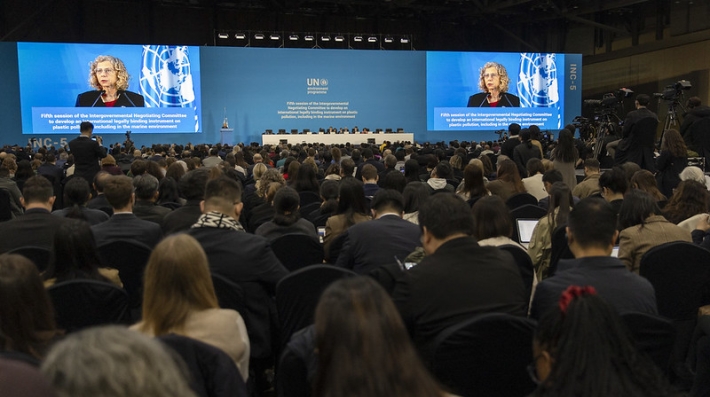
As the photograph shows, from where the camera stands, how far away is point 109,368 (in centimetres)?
87

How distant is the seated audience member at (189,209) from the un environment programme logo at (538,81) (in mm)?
18056

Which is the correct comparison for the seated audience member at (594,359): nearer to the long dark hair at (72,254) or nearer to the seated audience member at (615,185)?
the long dark hair at (72,254)

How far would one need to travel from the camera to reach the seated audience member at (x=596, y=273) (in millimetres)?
2350

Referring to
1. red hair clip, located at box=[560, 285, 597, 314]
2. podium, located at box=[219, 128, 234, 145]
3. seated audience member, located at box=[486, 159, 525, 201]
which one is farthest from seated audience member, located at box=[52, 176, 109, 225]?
podium, located at box=[219, 128, 234, 145]

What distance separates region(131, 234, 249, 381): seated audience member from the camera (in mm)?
1971

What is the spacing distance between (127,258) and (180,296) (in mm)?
1748

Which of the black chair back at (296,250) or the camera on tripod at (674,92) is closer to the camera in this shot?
the black chair back at (296,250)

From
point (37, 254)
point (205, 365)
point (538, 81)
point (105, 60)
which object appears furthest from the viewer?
point (538, 81)

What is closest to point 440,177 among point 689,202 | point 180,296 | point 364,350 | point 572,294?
point 689,202

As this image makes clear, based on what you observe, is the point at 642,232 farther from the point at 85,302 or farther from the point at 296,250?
the point at 85,302

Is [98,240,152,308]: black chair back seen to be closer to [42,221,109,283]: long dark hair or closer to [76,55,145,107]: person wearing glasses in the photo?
[42,221,109,283]: long dark hair

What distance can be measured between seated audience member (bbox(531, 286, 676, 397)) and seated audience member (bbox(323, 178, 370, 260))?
9.30ft

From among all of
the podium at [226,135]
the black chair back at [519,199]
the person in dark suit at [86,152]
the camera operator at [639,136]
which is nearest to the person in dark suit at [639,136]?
the camera operator at [639,136]

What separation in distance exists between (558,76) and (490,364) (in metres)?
20.8
